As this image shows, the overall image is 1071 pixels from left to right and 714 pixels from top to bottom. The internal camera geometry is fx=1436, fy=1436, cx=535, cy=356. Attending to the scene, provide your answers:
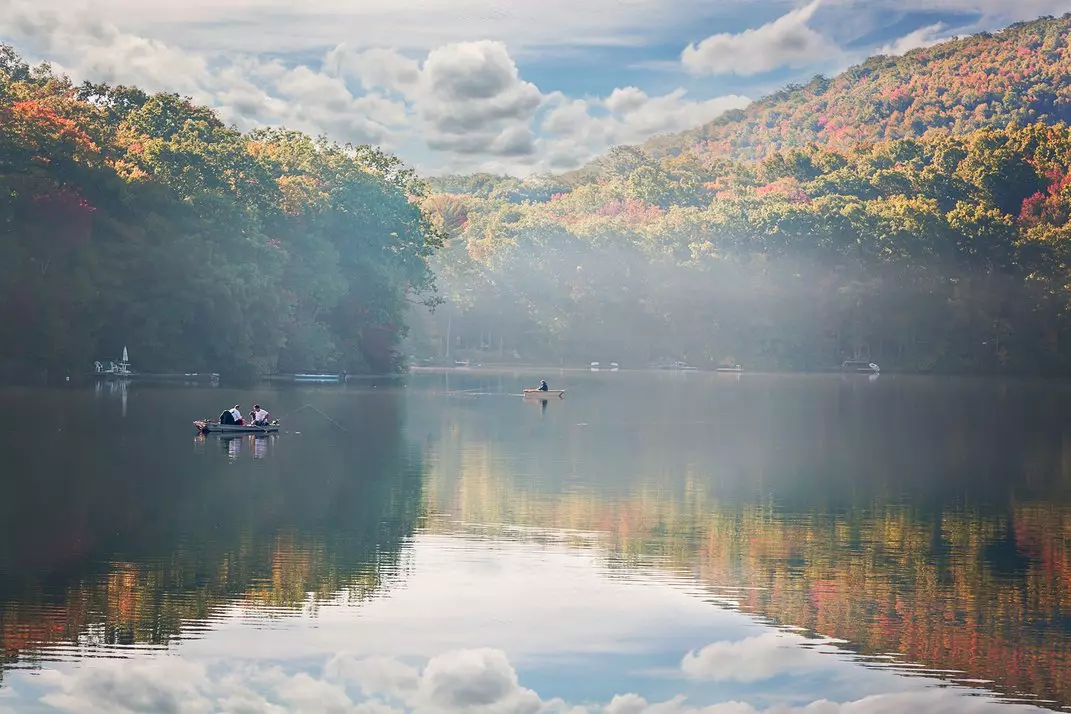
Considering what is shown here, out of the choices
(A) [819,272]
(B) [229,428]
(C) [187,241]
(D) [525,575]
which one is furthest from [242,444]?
(A) [819,272]

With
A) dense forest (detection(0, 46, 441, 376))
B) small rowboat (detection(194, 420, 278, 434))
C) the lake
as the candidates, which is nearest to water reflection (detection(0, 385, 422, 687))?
the lake

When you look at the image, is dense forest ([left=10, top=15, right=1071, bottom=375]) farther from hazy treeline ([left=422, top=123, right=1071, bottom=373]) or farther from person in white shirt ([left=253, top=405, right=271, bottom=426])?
person in white shirt ([left=253, top=405, right=271, bottom=426])

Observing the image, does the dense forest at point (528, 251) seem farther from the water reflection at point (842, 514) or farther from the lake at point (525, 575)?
the lake at point (525, 575)

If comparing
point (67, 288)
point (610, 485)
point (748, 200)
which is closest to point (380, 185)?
point (67, 288)

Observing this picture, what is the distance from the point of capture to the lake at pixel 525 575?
15.6 meters

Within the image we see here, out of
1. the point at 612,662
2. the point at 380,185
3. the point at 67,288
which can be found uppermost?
the point at 380,185

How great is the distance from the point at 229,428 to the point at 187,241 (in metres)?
37.6

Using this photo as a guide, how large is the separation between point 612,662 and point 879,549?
9265 mm

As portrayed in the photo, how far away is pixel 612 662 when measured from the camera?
16672 millimetres

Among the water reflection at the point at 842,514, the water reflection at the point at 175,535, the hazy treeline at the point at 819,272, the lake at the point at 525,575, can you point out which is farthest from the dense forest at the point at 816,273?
the water reflection at the point at 175,535

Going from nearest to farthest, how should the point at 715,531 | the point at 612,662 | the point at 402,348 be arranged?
1. the point at 612,662
2. the point at 715,531
3. the point at 402,348

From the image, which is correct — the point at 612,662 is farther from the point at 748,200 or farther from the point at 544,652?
the point at 748,200

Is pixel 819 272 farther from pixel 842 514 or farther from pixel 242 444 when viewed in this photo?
pixel 842 514

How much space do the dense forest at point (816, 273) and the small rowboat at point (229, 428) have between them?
302ft
